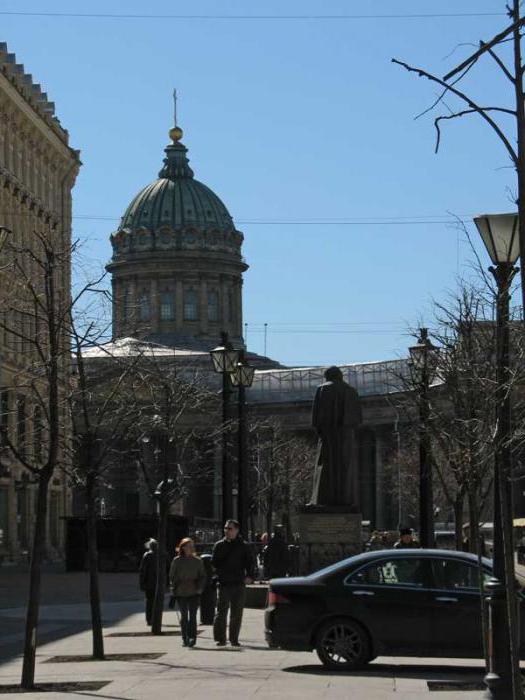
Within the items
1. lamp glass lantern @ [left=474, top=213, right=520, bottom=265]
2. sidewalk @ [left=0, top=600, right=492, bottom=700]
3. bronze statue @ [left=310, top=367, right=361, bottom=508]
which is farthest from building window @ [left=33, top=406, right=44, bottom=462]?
lamp glass lantern @ [left=474, top=213, right=520, bottom=265]

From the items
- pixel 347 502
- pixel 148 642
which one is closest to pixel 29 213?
pixel 347 502

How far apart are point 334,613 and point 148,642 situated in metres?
6.94

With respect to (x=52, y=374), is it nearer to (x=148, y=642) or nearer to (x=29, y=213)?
(x=148, y=642)

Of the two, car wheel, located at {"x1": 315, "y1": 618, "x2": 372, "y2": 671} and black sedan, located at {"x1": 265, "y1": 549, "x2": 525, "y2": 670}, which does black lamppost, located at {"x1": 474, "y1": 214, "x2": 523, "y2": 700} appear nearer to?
black sedan, located at {"x1": 265, "y1": 549, "x2": 525, "y2": 670}

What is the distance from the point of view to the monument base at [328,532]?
3334cm

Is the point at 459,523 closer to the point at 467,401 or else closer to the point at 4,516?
the point at 467,401

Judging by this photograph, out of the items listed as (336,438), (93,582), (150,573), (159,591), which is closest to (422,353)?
(336,438)

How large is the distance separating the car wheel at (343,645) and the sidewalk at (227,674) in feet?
0.63

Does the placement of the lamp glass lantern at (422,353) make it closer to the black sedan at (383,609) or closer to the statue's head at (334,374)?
the statue's head at (334,374)

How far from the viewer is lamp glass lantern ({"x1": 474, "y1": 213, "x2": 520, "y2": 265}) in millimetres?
16797

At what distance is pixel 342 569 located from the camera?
2280 centimetres

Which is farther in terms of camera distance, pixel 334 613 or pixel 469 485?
pixel 469 485

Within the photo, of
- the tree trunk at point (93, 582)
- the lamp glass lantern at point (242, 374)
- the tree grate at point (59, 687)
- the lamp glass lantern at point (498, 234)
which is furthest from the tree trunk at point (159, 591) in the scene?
the lamp glass lantern at point (498, 234)

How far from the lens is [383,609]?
22.3 metres
